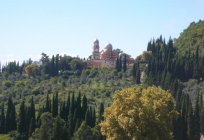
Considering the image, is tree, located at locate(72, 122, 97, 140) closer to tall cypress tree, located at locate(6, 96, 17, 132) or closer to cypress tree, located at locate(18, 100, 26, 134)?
cypress tree, located at locate(18, 100, 26, 134)

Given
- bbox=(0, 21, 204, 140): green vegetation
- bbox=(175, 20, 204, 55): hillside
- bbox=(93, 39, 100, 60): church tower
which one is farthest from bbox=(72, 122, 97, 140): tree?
bbox=(93, 39, 100, 60): church tower

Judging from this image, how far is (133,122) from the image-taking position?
167 ft

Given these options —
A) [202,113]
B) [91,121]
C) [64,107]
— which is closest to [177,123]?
[202,113]

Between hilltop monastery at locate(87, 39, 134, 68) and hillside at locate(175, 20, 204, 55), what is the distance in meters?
18.0

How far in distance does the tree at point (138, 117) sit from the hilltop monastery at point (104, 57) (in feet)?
→ 355

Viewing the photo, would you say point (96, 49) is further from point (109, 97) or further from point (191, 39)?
point (109, 97)

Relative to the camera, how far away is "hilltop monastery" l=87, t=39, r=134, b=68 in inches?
6452

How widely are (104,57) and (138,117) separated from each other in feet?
392

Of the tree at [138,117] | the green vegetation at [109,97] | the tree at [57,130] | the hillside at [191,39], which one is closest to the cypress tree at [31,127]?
the green vegetation at [109,97]

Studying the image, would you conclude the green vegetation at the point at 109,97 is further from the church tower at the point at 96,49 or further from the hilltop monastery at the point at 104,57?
the church tower at the point at 96,49

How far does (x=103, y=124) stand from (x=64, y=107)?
3325cm

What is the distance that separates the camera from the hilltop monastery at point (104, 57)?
163875 millimetres

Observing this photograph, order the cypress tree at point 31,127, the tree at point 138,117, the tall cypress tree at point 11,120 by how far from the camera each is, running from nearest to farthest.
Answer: the tree at point 138,117 < the cypress tree at point 31,127 < the tall cypress tree at point 11,120

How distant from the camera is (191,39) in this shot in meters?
155
